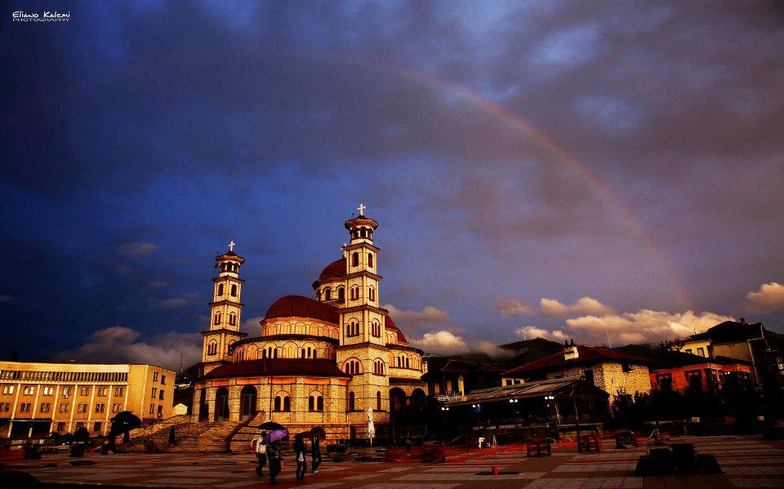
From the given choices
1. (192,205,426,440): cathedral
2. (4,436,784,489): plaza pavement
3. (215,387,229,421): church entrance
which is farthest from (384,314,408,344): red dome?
(4,436,784,489): plaza pavement

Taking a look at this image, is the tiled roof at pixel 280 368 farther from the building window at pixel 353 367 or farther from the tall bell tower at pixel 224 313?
the tall bell tower at pixel 224 313

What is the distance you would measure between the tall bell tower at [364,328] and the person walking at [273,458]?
117ft

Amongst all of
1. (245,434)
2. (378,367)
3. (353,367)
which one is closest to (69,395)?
(245,434)

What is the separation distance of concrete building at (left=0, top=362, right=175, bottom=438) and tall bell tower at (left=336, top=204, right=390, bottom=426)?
157 feet

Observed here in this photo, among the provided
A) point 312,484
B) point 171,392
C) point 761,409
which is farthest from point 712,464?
point 171,392

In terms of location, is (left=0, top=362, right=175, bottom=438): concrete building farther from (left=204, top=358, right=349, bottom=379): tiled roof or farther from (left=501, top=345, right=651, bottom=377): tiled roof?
(left=501, top=345, right=651, bottom=377): tiled roof

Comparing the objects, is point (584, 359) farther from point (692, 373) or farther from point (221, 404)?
point (221, 404)

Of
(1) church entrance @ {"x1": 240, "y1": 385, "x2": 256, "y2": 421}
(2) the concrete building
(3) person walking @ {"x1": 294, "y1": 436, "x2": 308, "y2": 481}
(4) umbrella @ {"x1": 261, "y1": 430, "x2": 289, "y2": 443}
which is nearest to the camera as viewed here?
(3) person walking @ {"x1": 294, "y1": 436, "x2": 308, "y2": 481}

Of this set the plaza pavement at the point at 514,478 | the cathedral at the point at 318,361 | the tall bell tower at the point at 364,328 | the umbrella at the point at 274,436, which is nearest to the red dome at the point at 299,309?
the cathedral at the point at 318,361

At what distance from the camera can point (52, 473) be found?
21.9 meters

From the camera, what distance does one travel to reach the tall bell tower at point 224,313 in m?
64.5

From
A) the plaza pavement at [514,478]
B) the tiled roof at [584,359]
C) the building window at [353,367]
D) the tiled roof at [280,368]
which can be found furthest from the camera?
the building window at [353,367]

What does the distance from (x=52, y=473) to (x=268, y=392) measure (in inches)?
1168

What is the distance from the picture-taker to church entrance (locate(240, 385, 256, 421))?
51.5m
